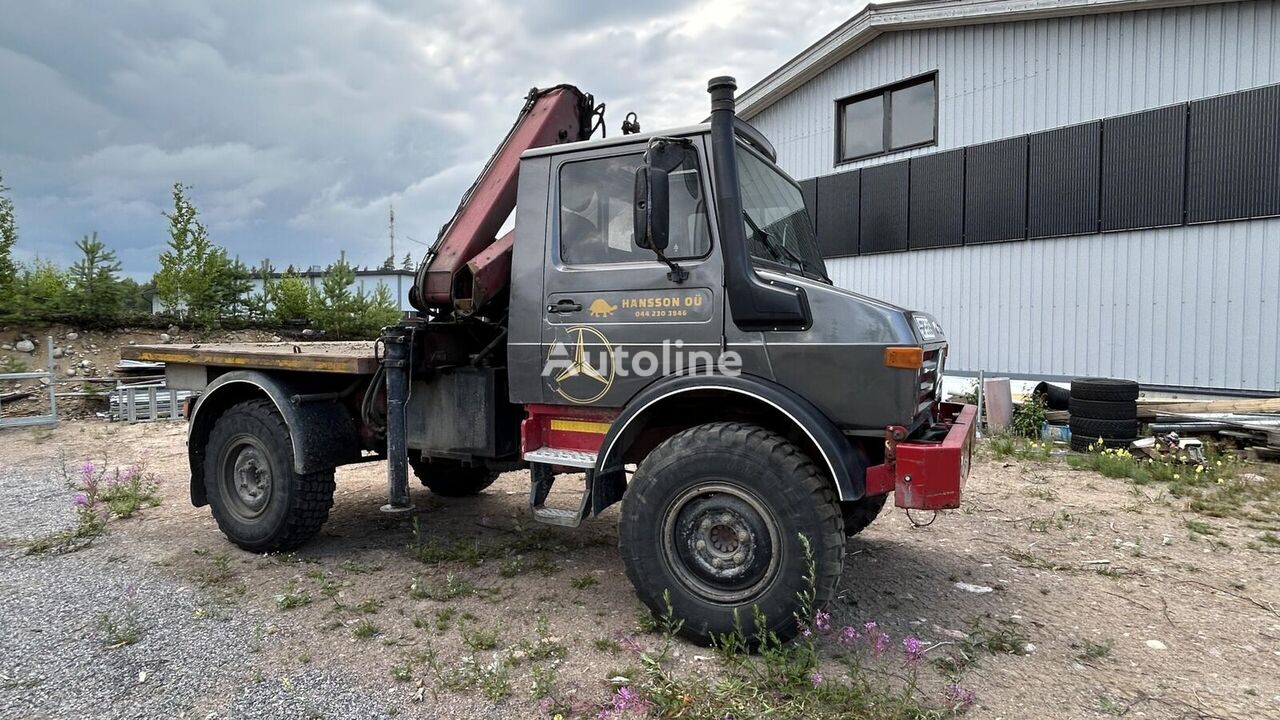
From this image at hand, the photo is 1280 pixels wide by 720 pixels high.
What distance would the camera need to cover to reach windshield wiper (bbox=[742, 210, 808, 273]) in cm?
366

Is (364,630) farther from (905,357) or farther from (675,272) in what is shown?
(905,357)

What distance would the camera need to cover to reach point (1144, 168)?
896 cm

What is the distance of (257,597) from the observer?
4098mm

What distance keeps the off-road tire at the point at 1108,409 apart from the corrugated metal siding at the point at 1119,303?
56.6 inches

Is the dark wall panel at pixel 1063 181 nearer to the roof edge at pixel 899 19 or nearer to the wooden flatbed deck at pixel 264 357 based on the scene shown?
the roof edge at pixel 899 19

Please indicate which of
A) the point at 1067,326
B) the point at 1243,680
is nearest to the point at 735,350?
the point at 1243,680

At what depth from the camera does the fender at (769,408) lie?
319 cm

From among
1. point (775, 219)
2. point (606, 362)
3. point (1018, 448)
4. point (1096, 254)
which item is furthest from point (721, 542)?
point (1096, 254)

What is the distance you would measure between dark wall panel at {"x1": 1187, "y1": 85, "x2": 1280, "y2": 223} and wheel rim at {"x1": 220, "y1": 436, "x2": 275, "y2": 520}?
1076 centimetres

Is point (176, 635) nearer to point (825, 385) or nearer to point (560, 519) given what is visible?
point (560, 519)

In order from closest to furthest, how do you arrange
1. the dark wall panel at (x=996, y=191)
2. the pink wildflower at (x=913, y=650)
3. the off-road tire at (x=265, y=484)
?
the pink wildflower at (x=913, y=650)
the off-road tire at (x=265, y=484)
the dark wall panel at (x=996, y=191)

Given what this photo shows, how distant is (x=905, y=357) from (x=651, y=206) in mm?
1386

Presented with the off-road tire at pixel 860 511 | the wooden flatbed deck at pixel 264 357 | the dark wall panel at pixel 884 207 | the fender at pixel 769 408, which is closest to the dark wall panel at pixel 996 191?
the dark wall panel at pixel 884 207

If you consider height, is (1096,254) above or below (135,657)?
above
